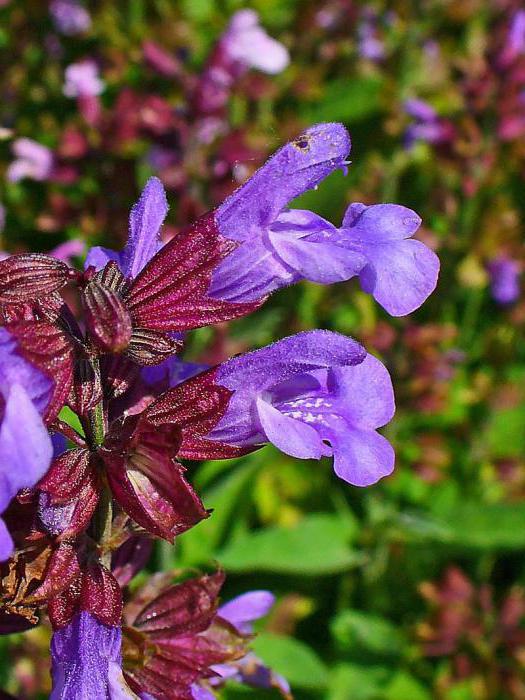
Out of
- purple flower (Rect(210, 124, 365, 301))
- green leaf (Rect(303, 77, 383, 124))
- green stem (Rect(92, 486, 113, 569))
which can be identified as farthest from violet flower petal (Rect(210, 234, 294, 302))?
green leaf (Rect(303, 77, 383, 124))

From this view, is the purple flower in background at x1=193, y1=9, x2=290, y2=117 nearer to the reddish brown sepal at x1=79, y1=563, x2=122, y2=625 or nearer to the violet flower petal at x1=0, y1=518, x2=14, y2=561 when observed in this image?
the reddish brown sepal at x1=79, y1=563, x2=122, y2=625

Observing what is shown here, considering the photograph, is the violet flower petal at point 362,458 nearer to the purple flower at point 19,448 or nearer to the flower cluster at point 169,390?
the flower cluster at point 169,390

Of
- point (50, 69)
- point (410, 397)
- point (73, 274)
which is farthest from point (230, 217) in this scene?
point (50, 69)

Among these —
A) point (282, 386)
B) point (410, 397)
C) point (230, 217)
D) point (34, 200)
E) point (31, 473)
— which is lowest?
point (410, 397)

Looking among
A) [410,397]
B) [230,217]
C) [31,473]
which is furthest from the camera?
[410,397]

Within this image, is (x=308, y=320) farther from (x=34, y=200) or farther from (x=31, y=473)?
(x=31, y=473)

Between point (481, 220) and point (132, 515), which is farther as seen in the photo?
point (481, 220)
